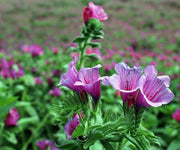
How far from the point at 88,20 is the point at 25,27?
953 centimetres

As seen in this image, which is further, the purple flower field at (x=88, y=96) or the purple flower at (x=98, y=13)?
the purple flower at (x=98, y=13)

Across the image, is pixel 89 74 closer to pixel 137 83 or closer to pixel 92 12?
pixel 137 83

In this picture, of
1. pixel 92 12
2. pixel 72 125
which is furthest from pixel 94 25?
pixel 72 125

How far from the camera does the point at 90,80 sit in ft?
2.93

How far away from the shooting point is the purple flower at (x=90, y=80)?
862mm

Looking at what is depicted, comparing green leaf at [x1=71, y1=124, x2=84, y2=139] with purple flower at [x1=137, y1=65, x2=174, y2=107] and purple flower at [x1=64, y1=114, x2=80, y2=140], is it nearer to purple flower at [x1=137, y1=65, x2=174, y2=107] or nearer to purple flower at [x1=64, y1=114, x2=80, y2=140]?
purple flower at [x1=64, y1=114, x2=80, y2=140]

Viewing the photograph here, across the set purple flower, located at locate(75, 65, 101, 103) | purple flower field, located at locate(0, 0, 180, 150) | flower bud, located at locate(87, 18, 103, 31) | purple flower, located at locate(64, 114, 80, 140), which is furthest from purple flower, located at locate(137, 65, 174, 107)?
flower bud, located at locate(87, 18, 103, 31)

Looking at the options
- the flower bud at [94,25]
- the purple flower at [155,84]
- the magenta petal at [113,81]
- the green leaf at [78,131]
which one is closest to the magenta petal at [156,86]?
the purple flower at [155,84]

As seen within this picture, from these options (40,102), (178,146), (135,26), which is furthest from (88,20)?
(135,26)

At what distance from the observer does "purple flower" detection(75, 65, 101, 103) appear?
33.9 inches

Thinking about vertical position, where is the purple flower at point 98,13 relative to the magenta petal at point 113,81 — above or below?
above

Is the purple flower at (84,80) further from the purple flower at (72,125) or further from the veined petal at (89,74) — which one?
the purple flower at (72,125)

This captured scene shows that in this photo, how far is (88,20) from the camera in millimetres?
1260

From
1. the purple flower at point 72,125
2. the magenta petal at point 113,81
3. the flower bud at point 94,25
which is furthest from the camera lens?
the flower bud at point 94,25
